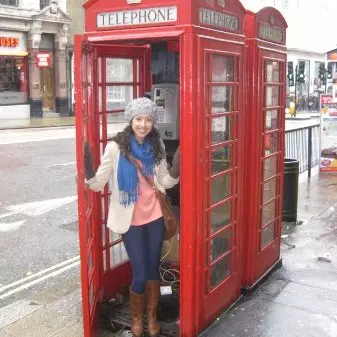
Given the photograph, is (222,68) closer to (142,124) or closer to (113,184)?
(142,124)

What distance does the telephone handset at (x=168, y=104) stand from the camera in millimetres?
4555

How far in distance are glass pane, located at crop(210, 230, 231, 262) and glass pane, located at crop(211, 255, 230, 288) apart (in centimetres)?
7

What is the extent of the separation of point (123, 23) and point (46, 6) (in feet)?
78.8

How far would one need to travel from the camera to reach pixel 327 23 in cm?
5388

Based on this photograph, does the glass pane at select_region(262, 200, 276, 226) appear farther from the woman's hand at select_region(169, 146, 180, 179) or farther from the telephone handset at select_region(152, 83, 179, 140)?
the woman's hand at select_region(169, 146, 180, 179)

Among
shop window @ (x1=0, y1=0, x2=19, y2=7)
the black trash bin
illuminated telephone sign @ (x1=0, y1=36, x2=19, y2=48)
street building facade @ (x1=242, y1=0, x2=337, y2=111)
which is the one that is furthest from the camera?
street building facade @ (x1=242, y1=0, x2=337, y2=111)

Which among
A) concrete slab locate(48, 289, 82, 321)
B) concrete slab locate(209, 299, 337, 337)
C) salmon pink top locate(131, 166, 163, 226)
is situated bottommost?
concrete slab locate(48, 289, 82, 321)

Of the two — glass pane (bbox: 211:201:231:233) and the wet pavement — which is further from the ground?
glass pane (bbox: 211:201:231:233)

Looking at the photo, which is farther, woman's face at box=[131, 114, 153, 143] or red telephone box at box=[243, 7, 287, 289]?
red telephone box at box=[243, 7, 287, 289]

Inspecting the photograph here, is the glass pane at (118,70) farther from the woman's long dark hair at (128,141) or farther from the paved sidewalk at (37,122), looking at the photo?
the paved sidewalk at (37,122)

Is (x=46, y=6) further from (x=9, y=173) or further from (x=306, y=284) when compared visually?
(x=306, y=284)

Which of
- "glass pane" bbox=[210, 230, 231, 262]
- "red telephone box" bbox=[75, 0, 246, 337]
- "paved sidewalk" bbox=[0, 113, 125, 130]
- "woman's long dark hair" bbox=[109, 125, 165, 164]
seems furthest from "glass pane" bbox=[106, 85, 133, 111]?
"paved sidewalk" bbox=[0, 113, 125, 130]

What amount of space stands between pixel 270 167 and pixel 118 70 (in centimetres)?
169

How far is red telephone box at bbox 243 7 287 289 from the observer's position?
174 inches
